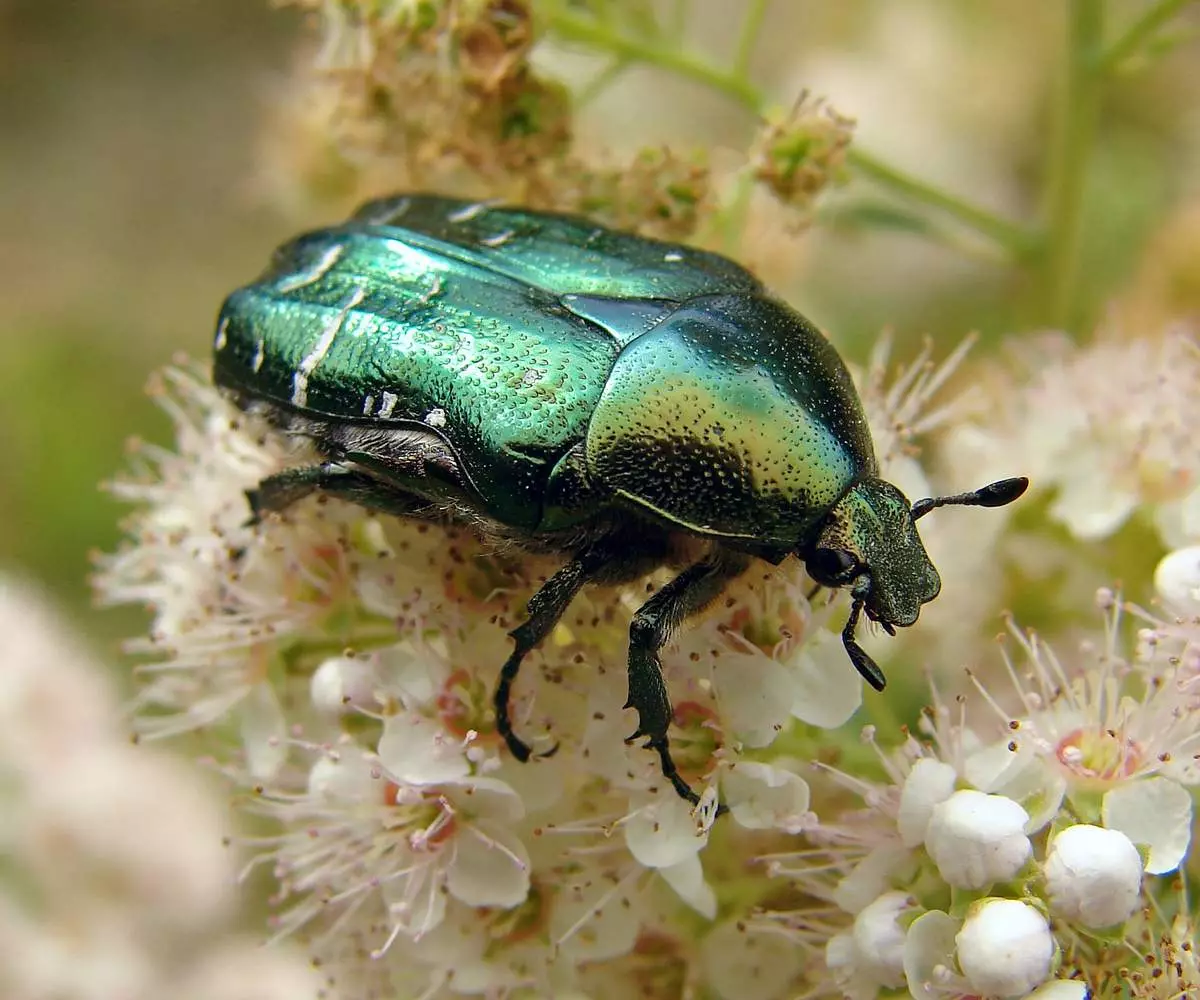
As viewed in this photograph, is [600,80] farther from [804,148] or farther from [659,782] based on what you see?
[659,782]

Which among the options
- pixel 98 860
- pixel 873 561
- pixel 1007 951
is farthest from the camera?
pixel 98 860

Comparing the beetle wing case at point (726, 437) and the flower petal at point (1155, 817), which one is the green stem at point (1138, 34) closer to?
the beetle wing case at point (726, 437)

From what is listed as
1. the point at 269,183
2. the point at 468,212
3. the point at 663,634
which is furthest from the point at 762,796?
the point at 269,183

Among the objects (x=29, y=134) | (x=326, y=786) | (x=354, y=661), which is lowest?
(x=29, y=134)

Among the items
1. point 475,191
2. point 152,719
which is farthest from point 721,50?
point 152,719

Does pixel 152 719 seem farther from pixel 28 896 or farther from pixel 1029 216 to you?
pixel 1029 216

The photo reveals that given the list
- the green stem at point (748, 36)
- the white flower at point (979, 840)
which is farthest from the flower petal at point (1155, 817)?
the green stem at point (748, 36)
